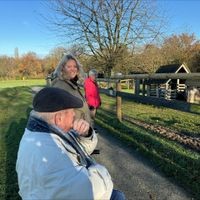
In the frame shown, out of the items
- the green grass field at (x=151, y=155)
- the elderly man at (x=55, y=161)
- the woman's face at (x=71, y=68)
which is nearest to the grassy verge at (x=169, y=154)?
the green grass field at (x=151, y=155)

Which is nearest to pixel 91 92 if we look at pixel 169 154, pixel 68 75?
pixel 169 154

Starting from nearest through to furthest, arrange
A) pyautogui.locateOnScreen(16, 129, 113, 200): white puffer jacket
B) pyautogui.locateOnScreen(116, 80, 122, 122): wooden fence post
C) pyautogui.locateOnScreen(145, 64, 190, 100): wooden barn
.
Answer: pyautogui.locateOnScreen(16, 129, 113, 200): white puffer jacket → pyautogui.locateOnScreen(116, 80, 122, 122): wooden fence post → pyautogui.locateOnScreen(145, 64, 190, 100): wooden barn

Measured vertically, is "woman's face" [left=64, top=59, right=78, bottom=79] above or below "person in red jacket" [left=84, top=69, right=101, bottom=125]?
above

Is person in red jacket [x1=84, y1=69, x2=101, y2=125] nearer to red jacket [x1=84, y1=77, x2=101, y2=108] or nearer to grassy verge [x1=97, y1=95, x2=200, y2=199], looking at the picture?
red jacket [x1=84, y1=77, x2=101, y2=108]

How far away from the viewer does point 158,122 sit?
11.3 m

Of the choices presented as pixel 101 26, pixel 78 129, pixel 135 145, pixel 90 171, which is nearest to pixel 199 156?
pixel 135 145

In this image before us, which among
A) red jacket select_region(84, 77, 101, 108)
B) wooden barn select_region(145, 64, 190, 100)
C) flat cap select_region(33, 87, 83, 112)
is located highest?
flat cap select_region(33, 87, 83, 112)

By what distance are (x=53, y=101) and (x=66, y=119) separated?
0.49ft

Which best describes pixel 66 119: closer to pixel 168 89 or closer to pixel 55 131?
pixel 55 131

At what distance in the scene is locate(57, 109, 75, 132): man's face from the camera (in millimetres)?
2137

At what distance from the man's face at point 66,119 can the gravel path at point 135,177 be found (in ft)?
8.54

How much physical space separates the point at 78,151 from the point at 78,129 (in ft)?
1.48

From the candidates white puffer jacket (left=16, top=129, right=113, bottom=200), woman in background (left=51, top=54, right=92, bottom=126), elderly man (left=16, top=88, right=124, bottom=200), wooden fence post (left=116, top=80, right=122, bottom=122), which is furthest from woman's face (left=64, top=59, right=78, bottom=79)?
wooden fence post (left=116, top=80, right=122, bottom=122)

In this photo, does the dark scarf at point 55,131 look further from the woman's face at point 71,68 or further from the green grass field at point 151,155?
the woman's face at point 71,68
